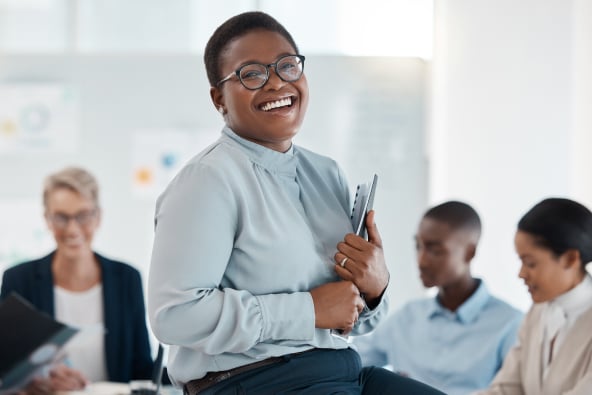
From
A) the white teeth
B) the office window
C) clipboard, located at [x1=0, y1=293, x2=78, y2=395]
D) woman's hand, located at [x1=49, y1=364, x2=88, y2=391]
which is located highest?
the office window

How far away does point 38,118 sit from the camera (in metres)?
5.59

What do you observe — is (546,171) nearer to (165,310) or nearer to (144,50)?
(144,50)

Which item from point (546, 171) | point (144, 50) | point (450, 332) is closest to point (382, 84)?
point (546, 171)

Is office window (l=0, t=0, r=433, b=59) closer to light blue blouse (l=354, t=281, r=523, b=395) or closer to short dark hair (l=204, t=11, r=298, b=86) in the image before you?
light blue blouse (l=354, t=281, r=523, b=395)

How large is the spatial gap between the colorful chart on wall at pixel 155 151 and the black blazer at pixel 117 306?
1865 millimetres

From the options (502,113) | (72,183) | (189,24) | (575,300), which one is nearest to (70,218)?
(72,183)

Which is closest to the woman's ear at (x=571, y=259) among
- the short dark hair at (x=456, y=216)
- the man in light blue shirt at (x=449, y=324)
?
the man in light blue shirt at (x=449, y=324)

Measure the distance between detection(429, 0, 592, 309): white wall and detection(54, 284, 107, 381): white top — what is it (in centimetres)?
244

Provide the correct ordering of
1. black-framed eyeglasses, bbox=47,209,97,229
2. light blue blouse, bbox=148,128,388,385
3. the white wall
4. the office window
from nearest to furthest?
light blue blouse, bbox=148,128,388,385 → black-framed eyeglasses, bbox=47,209,97,229 → the white wall → the office window

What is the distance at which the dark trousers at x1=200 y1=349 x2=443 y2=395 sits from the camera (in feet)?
5.24

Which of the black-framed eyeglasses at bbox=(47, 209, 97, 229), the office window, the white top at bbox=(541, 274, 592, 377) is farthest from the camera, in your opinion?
the office window

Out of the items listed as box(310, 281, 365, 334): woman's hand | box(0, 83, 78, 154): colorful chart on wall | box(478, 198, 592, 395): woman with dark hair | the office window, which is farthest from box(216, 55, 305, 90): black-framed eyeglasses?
box(0, 83, 78, 154): colorful chart on wall

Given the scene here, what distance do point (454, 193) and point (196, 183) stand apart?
3.88 metres

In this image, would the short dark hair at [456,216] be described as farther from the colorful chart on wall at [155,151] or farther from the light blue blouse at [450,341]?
the colorful chart on wall at [155,151]
